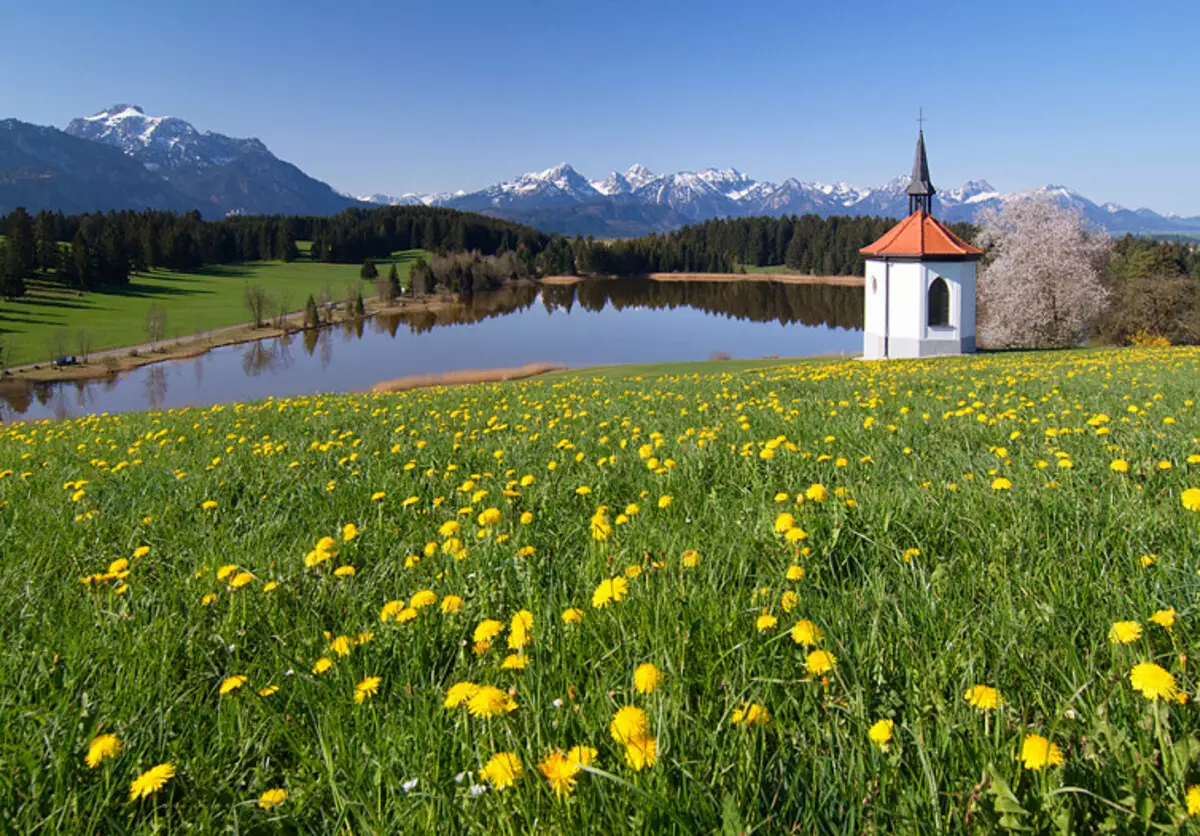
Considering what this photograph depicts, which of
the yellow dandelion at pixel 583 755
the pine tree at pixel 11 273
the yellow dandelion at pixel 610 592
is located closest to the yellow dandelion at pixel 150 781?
the yellow dandelion at pixel 583 755

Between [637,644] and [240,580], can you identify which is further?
[240,580]

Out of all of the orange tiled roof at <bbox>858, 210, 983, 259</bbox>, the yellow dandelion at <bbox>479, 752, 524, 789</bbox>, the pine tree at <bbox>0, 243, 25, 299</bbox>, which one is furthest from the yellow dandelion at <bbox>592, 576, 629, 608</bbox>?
the pine tree at <bbox>0, 243, 25, 299</bbox>

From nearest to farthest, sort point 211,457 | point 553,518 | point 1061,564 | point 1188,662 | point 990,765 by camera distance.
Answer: point 990,765, point 1188,662, point 1061,564, point 553,518, point 211,457

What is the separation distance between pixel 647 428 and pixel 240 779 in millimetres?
4926

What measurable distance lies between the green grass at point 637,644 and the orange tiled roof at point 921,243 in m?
32.5

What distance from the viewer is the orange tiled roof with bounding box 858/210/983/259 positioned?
33812 mm

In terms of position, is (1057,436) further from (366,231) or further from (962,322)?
(366,231)

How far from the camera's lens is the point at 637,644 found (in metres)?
2.13

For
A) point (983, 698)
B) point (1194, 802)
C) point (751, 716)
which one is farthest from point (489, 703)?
point (1194, 802)

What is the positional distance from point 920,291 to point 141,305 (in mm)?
99088

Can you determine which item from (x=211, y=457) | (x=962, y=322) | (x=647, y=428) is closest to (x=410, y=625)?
(x=647, y=428)

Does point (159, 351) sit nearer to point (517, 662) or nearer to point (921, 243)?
point (921, 243)

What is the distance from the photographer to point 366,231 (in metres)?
170

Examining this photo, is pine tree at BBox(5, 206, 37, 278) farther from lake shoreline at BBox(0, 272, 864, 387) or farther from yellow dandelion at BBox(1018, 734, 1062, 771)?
yellow dandelion at BBox(1018, 734, 1062, 771)
